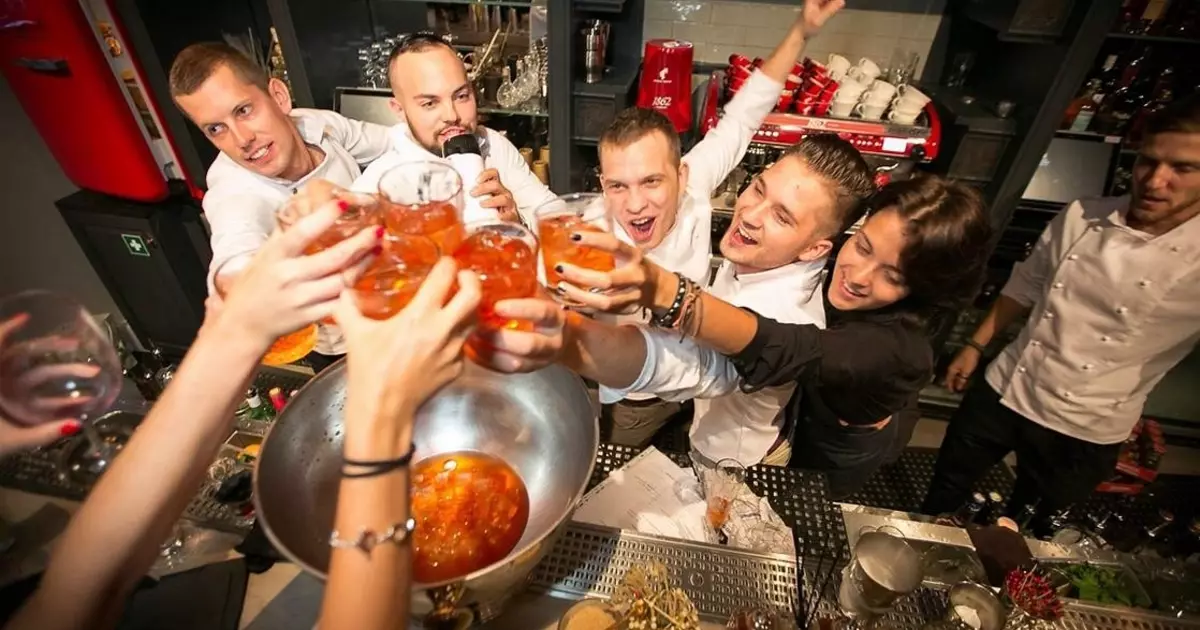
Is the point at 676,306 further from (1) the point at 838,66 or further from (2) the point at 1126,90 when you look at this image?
(2) the point at 1126,90

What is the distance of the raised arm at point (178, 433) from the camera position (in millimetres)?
614

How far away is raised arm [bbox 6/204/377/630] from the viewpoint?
0.61 meters

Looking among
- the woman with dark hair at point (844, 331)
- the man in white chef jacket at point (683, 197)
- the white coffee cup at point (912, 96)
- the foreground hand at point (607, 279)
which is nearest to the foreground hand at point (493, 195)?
the man in white chef jacket at point (683, 197)

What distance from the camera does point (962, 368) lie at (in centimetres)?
219

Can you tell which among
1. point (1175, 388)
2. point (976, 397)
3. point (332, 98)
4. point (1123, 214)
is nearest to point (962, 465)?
point (976, 397)

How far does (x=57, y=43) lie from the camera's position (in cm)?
213

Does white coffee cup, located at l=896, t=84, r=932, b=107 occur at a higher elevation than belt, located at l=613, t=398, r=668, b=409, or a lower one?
higher

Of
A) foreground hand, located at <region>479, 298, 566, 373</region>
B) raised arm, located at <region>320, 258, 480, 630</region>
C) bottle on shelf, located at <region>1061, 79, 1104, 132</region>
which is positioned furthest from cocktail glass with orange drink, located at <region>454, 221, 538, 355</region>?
bottle on shelf, located at <region>1061, 79, 1104, 132</region>

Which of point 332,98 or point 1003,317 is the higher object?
point 332,98

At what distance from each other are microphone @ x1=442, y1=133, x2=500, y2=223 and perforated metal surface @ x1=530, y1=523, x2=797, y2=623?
0.73 meters

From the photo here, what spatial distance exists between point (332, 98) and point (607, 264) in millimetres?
2328

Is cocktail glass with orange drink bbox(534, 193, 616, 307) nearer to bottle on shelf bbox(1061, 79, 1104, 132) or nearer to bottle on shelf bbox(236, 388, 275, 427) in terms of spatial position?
bottle on shelf bbox(236, 388, 275, 427)

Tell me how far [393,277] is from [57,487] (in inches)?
41.1

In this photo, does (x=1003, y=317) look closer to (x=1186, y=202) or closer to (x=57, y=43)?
(x=1186, y=202)
